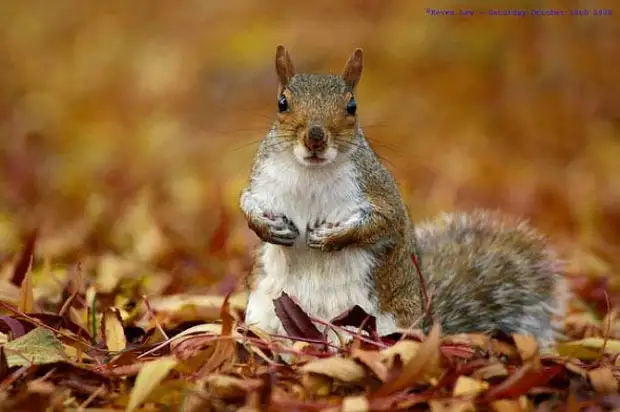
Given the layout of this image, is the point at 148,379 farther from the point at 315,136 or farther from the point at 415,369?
the point at 315,136

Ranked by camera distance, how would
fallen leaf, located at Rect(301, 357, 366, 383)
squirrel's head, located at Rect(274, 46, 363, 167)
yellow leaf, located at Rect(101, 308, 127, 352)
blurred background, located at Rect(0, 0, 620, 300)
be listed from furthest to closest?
blurred background, located at Rect(0, 0, 620, 300)
squirrel's head, located at Rect(274, 46, 363, 167)
yellow leaf, located at Rect(101, 308, 127, 352)
fallen leaf, located at Rect(301, 357, 366, 383)

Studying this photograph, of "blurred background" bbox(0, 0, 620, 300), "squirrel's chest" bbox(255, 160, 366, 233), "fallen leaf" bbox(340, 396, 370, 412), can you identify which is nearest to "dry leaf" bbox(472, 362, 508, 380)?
"fallen leaf" bbox(340, 396, 370, 412)

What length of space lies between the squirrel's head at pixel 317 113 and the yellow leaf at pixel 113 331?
635 millimetres

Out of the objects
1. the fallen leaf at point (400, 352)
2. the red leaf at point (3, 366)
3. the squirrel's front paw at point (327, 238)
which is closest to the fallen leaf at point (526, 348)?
the fallen leaf at point (400, 352)

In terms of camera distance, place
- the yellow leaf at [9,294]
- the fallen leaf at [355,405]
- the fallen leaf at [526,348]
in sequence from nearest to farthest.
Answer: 1. the fallen leaf at [355,405]
2. the fallen leaf at [526,348]
3. the yellow leaf at [9,294]

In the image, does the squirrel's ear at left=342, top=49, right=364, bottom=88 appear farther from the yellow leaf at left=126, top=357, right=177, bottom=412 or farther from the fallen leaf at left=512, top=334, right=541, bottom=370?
the yellow leaf at left=126, top=357, right=177, bottom=412

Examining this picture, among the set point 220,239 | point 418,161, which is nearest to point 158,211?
point 220,239

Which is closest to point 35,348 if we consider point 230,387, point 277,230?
point 230,387

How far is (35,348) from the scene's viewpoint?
2.38m

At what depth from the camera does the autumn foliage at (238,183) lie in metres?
2.20

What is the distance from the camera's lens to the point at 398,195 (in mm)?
3012

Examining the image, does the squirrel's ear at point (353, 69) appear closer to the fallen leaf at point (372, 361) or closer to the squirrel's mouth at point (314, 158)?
the squirrel's mouth at point (314, 158)

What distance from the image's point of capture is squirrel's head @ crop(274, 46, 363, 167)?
8.96ft

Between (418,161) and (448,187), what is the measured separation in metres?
0.96
